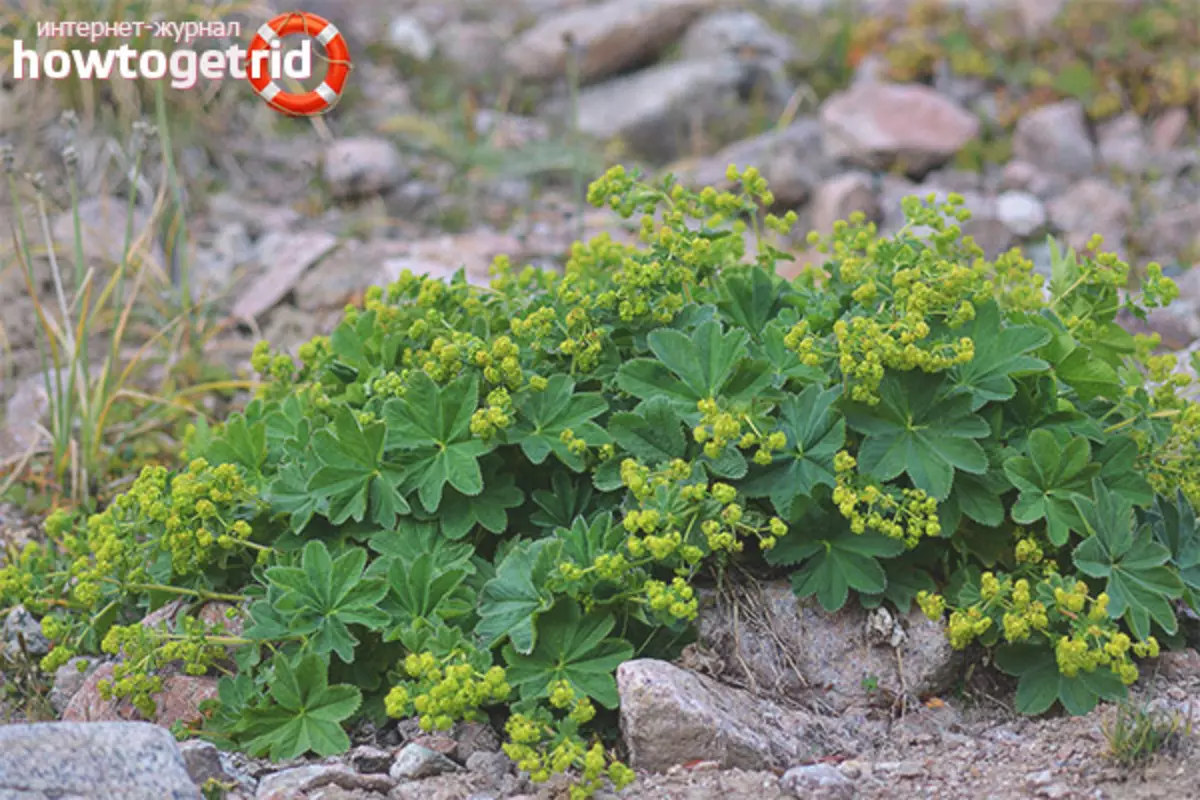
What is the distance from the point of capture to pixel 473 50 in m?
8.99

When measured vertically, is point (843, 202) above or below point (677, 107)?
below

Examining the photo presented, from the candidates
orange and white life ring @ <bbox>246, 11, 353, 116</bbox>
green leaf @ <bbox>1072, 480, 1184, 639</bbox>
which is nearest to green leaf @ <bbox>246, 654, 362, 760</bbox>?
green leaf @ <bbox>1072, 480, 1184, 639</bbox>

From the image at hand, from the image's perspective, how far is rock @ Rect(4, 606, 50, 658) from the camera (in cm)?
346

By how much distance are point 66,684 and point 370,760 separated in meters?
1.01

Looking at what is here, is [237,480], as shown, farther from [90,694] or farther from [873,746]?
[873,746]

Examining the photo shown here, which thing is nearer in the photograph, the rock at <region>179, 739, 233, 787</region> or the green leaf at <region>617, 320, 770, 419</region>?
the rock at <region>179, 739, 233, 787</region>

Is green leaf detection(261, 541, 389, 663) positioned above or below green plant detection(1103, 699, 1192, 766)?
above

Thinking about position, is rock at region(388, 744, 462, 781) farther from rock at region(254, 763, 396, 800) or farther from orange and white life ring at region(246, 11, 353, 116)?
orange and white life ring at region(246, 11, 353, 116)

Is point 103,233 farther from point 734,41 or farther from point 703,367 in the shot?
point 734,41

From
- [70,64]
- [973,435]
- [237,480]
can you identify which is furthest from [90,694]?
[70,64]

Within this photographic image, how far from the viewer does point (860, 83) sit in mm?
8344

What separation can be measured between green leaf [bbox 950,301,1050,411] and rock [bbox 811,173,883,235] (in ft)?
13.1

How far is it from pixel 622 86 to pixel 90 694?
6383 millimetres

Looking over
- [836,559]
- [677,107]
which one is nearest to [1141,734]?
[836,559]
